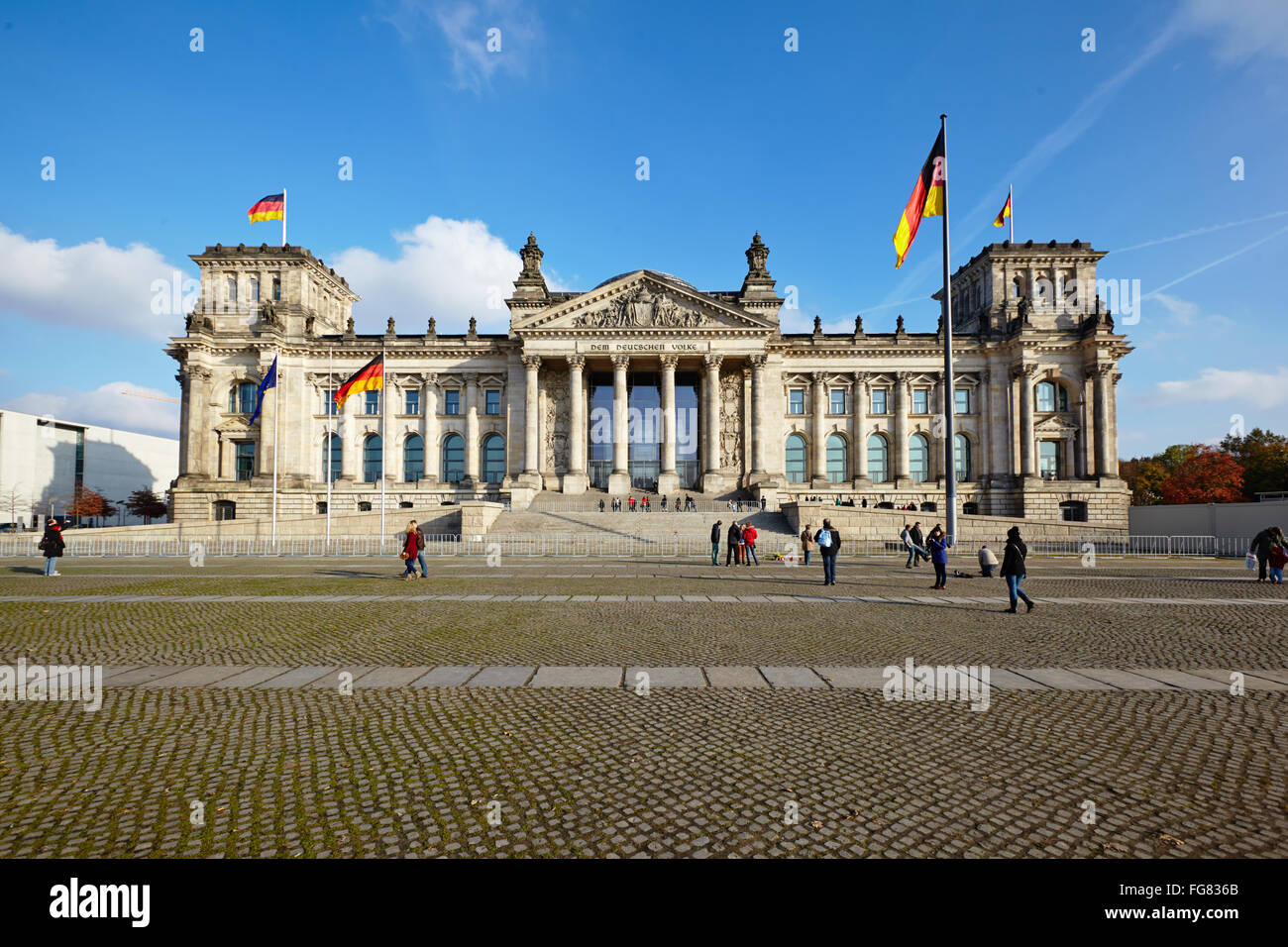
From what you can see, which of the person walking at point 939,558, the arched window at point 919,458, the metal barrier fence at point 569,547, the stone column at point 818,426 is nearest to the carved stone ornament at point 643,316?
the stone column at point 818,426

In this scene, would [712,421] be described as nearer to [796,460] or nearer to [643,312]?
[796,460]

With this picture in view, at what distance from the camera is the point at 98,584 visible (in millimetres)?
16156

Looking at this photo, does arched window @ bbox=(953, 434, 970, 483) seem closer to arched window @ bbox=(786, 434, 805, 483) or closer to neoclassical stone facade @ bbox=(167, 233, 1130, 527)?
neoclassical stone facade @ bbox=(167, 233, 1130, 527)

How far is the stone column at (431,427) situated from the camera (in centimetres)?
5541

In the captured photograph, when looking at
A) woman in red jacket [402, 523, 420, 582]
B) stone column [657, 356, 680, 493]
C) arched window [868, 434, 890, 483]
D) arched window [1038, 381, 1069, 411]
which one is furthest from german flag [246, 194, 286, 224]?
arched window [1038, 381, 1069, 411]

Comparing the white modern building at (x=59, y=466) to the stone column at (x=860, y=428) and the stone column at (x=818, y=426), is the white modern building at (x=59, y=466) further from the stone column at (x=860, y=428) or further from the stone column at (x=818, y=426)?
the stone column at (x=860, y=428)

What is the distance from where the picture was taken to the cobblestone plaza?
340cm

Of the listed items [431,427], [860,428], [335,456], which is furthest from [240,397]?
[860,428]

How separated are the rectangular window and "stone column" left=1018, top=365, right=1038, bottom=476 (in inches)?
2589

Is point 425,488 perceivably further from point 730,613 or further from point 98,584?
point 730,613

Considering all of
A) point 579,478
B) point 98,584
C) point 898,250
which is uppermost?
point 898,250

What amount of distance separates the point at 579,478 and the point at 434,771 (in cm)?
4631

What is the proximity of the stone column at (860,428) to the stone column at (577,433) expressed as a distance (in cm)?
2401
